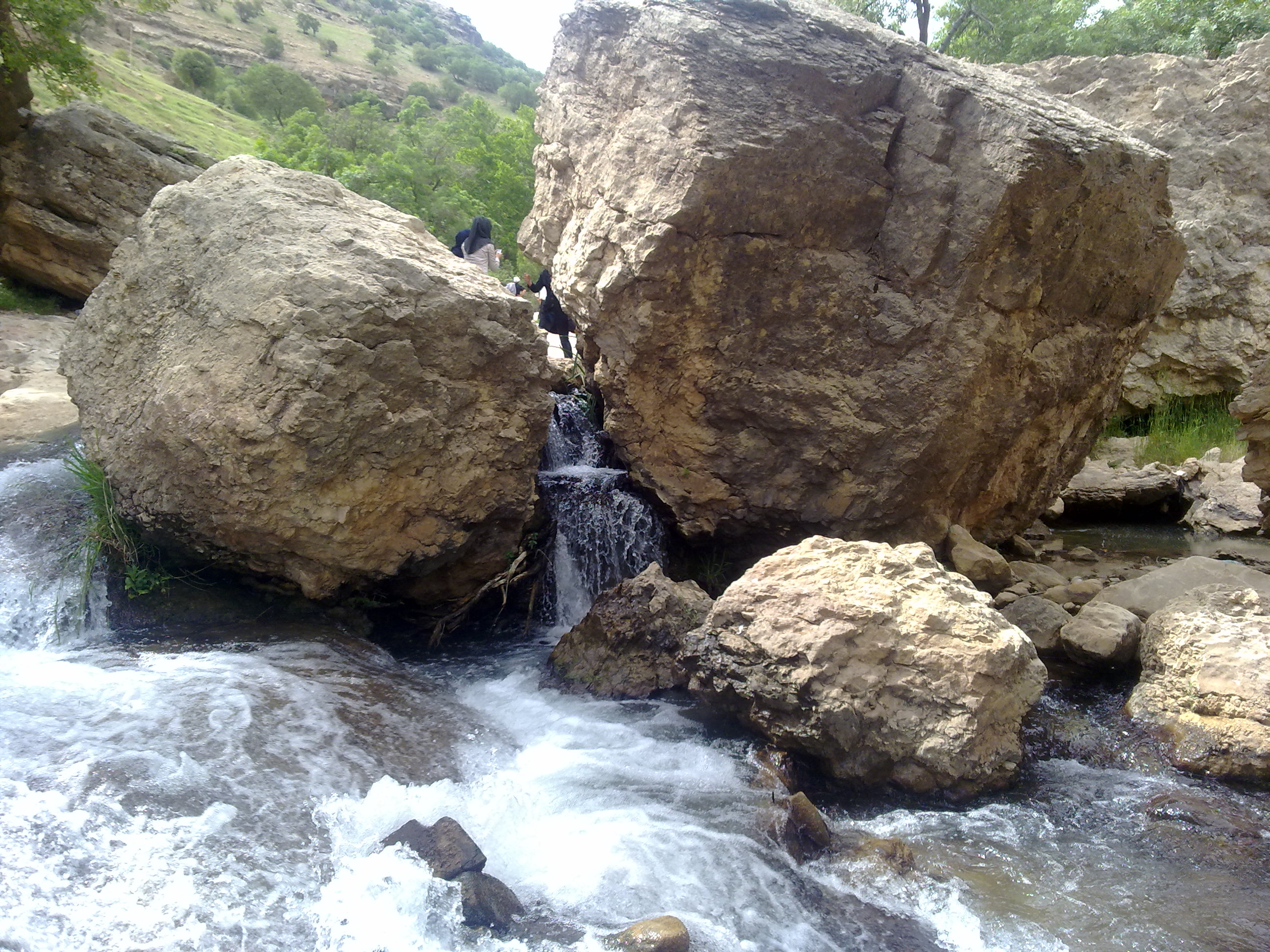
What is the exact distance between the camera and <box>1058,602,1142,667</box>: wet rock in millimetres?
5043

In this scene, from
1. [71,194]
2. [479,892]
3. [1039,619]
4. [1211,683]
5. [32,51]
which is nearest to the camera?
[479,892]

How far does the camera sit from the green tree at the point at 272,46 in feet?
144

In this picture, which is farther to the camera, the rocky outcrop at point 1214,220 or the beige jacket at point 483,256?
the rocky outcrop at point 1214,220

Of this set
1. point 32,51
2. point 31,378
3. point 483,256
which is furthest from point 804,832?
point 32,51

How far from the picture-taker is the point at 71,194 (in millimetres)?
10766

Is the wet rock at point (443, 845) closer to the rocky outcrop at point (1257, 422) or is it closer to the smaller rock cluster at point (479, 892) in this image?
the smaller rock cluster at point (479, 892)

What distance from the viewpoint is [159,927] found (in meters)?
2.65

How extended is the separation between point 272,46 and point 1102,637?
5047 centimetres

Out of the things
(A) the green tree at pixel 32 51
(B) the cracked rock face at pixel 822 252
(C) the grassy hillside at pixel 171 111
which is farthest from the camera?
(C) the grassy hillside at pixel 171 111

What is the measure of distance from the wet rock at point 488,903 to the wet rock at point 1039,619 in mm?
3671

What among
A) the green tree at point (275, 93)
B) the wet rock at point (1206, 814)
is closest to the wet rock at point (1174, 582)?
the wet rock at point (1206, 814)

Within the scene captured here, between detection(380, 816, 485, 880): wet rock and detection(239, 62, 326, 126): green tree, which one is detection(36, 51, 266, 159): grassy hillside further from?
detection(380, 816, 485, 880): wet rock

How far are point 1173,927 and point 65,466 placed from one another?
23.5ft

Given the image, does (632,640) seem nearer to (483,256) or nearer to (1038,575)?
(1038,575)
